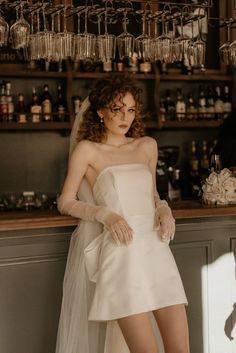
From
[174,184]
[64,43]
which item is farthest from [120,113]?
[174,184]

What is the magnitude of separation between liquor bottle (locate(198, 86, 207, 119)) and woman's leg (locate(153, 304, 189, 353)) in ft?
9.44

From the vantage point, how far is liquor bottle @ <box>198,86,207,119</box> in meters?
5.36

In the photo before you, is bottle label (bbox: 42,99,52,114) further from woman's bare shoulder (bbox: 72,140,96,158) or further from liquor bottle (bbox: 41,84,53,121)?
woman's bare shoulder (bbox: 72,140,96,158)

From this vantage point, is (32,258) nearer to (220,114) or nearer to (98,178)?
(98,178)

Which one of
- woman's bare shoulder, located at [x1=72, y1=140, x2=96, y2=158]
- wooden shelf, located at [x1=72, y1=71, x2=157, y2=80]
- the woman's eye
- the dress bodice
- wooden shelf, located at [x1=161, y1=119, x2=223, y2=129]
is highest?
wooden shelf, located at [x1=72, y1=71, x2=157, y2=80]

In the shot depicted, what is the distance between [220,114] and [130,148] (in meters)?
2.61

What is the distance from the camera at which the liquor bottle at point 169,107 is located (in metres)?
5.26

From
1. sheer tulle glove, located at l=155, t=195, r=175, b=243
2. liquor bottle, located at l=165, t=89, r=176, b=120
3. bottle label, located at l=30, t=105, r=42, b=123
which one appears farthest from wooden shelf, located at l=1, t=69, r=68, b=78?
sheer tulle glove, located at l=155, t=195, r=175, b=243

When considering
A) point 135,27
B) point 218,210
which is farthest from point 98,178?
point 135,27

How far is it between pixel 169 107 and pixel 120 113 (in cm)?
253

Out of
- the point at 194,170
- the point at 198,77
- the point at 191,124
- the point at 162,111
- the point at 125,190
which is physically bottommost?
the point at 194,170

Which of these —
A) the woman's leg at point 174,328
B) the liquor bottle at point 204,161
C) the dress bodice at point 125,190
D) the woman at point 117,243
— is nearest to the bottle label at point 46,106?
the liquor bottle at point 204,161

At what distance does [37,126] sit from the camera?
4.77 metres

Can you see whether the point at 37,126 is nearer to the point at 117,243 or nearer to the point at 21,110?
the point at 21,110
